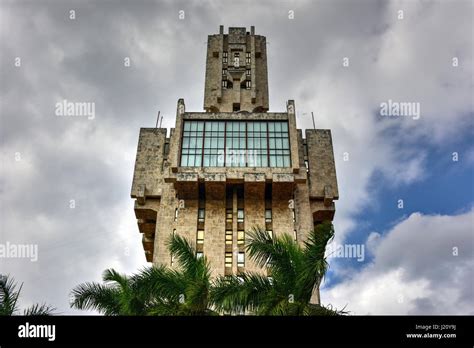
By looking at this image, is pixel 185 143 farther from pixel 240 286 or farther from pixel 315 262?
pixel 315 262

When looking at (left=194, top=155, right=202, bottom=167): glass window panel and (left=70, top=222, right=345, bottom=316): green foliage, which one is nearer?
(left=70, top=222, right=345, bottom=316): green foliage

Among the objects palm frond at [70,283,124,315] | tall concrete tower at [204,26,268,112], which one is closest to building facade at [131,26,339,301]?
tall concrete tower at [204,26,268,112]

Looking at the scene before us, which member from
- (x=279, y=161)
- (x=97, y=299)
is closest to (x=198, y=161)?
(x=279, y=161)

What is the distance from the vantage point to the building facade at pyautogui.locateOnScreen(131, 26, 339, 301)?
40.7 meters

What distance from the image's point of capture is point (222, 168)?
41.7m

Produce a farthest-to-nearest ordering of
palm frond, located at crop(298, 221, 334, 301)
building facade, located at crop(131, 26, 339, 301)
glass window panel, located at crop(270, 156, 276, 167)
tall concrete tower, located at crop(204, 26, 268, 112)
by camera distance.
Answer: tall concrete tower, located at crop(204, 26, 268, 112) < glass window panel, located at crop(270, 156, 276, 167) < building facade, located at crop(131, 26, 339, 301) < palm frond, located at crop(298, 221, 334, 301)

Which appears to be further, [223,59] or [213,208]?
[223,59]

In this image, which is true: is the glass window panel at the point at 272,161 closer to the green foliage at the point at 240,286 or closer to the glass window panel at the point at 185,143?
the glass window panel at the point at 185,143

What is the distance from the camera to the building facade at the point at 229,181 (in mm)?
40656

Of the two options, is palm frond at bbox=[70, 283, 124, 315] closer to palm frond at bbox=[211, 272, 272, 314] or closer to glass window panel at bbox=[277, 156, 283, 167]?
palm frond at bbox=[211, 272, 272, 314]

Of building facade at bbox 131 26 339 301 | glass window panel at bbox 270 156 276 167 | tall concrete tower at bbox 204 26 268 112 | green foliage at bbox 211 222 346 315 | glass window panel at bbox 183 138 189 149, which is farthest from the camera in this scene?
tall concrete tower at bbox 204 26 268 112
